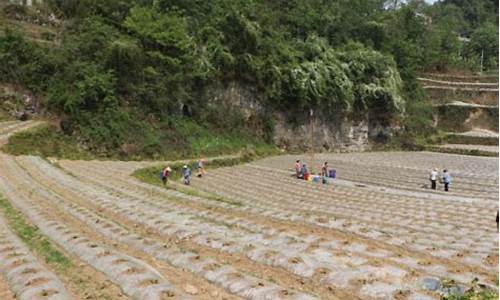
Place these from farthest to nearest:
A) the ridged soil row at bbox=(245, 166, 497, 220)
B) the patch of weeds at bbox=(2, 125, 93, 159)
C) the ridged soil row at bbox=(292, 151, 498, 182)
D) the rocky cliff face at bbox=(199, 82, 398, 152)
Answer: the rocky cliff face at bbox=(199, 82, 398, 152) → the ridged soil row at bbox=(292, 151, 498, 182) → the patch of weeds at bbox=(2, 125, 93, 159) → the ridged soil row at bbox=(245, 166, 497, 220)

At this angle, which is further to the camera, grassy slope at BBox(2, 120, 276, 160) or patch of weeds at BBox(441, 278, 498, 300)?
grassy slope at BBox(2, 120, 276, 160)

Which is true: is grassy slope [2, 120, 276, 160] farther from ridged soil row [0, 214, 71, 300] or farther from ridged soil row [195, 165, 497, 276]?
ridged soil row [0, 214, 71, 300]

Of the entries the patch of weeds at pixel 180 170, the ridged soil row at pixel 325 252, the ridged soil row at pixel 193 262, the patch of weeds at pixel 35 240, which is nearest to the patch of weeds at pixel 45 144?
the patch of weeds at pixel 180 170

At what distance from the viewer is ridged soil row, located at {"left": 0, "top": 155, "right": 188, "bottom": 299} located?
5.11m

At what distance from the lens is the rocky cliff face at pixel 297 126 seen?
34.2 metres

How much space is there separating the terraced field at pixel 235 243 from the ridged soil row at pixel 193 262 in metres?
0.02

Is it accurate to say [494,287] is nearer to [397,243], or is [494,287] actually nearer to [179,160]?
[397,243]

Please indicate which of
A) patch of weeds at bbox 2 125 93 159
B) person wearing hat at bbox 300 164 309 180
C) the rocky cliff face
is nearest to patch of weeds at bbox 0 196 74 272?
patch of weeds at bbox 2 125 93 159

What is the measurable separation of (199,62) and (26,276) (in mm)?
26784

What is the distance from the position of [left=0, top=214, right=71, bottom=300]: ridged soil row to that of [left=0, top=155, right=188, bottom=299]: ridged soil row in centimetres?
63

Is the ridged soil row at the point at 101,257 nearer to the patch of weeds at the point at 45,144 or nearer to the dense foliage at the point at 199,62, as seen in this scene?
the patch of weeds at the point at 45,144

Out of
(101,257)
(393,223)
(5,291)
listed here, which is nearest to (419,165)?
(393,223)

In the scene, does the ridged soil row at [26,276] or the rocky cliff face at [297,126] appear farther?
the rocky cliff face at [297,126]

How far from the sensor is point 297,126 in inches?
1476
